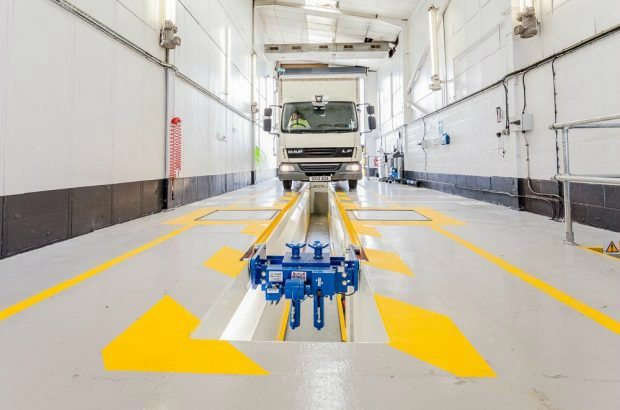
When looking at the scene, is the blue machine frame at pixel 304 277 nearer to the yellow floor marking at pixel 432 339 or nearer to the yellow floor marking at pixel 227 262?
the yellow floor marking at pixel 227 262

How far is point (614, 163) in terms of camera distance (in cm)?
365

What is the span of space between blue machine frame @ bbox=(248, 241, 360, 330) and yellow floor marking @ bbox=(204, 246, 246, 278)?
189mm

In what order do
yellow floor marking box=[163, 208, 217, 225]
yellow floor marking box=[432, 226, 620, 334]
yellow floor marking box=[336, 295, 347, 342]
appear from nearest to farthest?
1. yellow floor marking box=[432, 226, 620, 334]
2. yellow floor marking box=[336, 295, 347, 342]
3. yellow floor marking box=[163, 208, 217, 225]

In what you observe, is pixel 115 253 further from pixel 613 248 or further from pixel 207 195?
pixel 207 195

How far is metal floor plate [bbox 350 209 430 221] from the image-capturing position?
14.8 ft

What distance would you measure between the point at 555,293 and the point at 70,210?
4280mm

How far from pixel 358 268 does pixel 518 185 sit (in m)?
4.73

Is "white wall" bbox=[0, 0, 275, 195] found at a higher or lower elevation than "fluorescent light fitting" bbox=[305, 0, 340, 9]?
lower

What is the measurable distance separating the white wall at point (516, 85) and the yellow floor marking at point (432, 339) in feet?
12.0

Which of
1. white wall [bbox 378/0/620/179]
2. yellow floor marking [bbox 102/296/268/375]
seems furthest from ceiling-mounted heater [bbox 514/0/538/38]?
yellow floor marking [bbox 102/296/268/375]

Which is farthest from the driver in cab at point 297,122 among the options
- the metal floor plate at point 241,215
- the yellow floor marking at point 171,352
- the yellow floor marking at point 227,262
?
the yellow floor marking at point 171,352

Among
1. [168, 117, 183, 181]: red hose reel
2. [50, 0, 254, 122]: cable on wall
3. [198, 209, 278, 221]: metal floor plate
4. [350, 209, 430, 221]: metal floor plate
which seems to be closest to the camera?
[50, 0, 254, 122]: cable on wall

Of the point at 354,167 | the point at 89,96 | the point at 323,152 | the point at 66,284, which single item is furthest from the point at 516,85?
the point at 66,284

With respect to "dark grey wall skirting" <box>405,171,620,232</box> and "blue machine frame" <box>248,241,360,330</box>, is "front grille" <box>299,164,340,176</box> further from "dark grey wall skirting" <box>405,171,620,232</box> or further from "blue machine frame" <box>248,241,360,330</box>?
"blue machine frame" <box>248,241,360,330</box>
